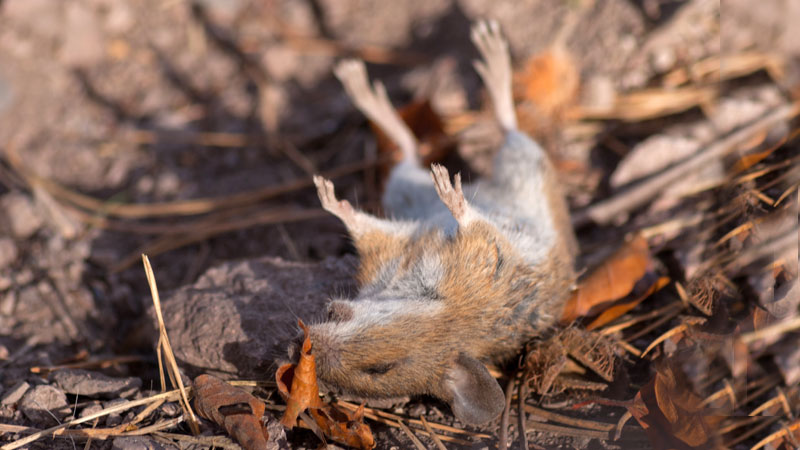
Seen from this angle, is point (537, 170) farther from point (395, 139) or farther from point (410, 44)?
point (410, 44)

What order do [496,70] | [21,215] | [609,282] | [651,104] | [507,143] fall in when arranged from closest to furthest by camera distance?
[609,282] → [21,215] → [507,143] → [496,70] → [651,104]

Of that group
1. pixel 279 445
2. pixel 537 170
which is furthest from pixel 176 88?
pixel 279 445

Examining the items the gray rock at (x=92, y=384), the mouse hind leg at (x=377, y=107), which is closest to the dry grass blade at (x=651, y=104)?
the mouse hind leg at (x=377, y=107)

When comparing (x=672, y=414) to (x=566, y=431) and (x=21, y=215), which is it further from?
(x=21, y=215)

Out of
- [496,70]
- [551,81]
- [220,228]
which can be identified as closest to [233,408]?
[220,228]

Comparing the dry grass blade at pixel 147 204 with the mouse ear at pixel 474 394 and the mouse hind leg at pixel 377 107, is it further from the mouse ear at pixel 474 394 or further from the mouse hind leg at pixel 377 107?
the mouse ear at pixel 474 394

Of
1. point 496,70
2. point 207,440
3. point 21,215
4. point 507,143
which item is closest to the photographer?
point 207,440

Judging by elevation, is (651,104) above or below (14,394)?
above

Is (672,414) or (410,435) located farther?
(410,435)

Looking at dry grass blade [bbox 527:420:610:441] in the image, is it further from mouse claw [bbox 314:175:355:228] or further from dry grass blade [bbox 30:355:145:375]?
dry grass blade [bbox 30:355:145:375]
